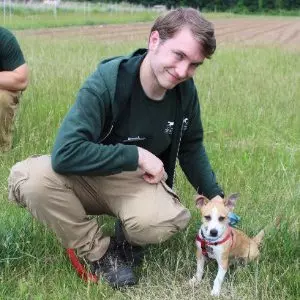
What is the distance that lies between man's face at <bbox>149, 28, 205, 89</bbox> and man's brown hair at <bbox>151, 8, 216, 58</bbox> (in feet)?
0.07

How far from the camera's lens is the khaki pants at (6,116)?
4.76 metres

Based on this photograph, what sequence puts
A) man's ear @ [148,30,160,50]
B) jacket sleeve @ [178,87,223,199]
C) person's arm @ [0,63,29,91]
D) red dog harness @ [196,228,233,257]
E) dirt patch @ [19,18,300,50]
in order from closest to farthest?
man's ear @ [148,30,160,50] < red dog harness @ [196,228,233,257] < jacket sleeve @ [178,87,223,199] < person's arm @ [0,63,29,91] < dirt patch @ [19,18,300,50]

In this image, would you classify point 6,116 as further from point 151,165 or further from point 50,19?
point 50,19

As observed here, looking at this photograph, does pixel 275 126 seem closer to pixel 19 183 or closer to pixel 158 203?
pixel 158 203

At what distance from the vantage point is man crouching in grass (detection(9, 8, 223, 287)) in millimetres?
2691

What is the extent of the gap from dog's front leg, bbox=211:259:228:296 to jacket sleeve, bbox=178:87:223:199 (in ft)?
1.50

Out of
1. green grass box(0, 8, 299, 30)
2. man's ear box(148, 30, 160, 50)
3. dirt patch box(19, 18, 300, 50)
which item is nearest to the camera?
man's ear box(148, 30, 160, 50)

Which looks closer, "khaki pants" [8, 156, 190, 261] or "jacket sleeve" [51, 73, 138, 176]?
"jacket sleeve" [51, 73, 138, 176]

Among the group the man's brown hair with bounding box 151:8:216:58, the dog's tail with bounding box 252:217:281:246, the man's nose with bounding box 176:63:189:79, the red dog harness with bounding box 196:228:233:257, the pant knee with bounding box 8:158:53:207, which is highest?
the man's brown hair with bounding box 151:8:216:58

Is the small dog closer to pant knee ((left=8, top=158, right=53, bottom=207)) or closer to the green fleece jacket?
the green fleece jacket

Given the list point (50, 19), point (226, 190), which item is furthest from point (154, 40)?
point (50, 19)

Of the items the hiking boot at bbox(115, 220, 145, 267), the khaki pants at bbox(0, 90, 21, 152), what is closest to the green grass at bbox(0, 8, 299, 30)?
the khaki pants at bbox(0, 90, 21, 152)

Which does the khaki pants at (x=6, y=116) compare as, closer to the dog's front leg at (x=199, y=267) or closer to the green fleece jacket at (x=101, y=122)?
the green fleece jacket at (x=101, y=122)

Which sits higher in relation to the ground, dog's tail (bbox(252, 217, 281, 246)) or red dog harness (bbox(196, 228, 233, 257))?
red dog harness (bbox(196, 228, 233, 257))
